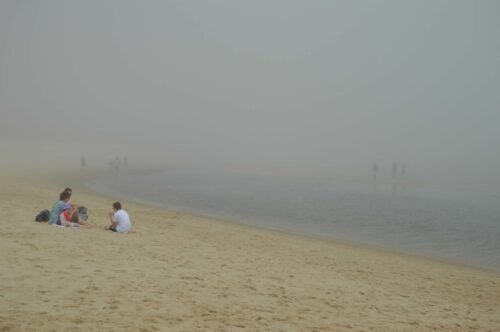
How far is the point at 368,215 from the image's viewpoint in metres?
29.8

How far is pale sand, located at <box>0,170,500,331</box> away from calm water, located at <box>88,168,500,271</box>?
4.60m

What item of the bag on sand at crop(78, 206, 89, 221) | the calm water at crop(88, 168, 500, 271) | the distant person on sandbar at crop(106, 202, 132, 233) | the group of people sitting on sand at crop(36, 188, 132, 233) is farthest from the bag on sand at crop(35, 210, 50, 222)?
the calm water at crop(88, 168, 500, 271)

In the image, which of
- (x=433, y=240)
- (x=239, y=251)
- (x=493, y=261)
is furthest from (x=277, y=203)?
(x=239, y=251)

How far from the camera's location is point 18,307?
7.29 metres

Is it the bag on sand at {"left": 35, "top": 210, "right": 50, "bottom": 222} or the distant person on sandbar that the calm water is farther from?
the bag on sand at {"left": 35, "top": 210, "right": 50, "bottom": 222}

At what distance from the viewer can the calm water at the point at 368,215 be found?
68.6 ft

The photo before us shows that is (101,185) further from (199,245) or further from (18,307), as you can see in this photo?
(18,307)

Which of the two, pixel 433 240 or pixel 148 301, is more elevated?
pixel 433 240

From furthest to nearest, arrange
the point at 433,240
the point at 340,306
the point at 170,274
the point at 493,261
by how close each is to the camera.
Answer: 1. the point at 433,240
2. the point at 493,261
3. the point at 170,274
4. the point at 340,306

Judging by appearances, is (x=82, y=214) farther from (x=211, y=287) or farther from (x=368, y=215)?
(x=368, y=215)

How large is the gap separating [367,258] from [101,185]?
28.4 meters

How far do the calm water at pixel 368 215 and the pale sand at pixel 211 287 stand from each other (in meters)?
4.60

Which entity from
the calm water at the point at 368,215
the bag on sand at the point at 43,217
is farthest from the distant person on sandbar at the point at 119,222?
the calm water at the point at 368,215

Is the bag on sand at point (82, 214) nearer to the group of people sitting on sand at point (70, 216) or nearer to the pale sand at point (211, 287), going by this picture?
the group of people sitting on sand at point (70, 216)
